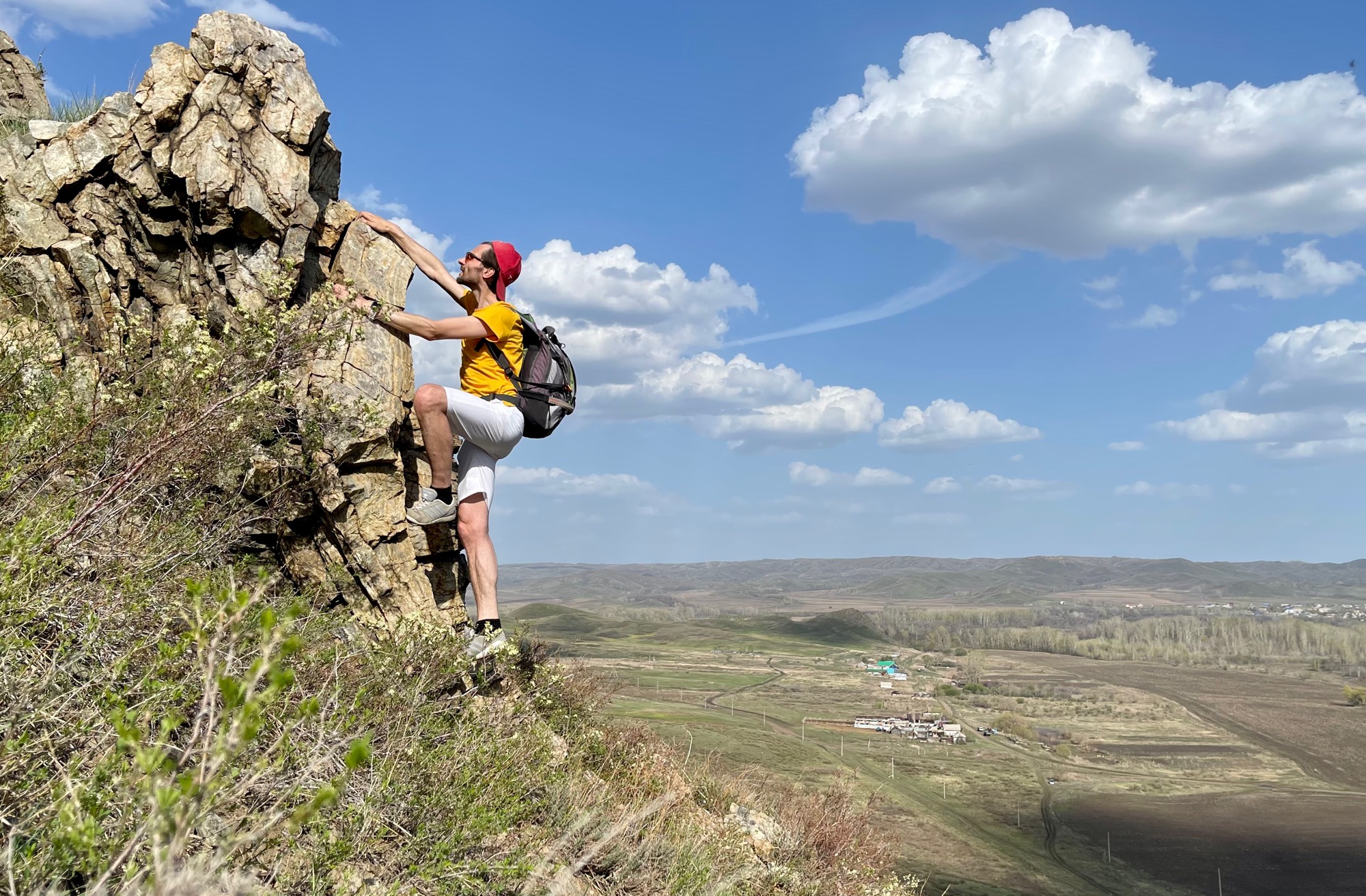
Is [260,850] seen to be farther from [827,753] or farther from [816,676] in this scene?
[816,676]

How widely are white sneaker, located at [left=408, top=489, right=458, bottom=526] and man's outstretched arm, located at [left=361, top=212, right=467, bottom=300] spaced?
6.80ft

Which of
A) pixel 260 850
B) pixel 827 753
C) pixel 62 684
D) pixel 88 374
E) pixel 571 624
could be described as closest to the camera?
pixel 260 850

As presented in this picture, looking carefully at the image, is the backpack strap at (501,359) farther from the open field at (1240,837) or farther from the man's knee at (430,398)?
the open field at (1240,837)

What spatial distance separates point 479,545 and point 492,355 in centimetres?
178

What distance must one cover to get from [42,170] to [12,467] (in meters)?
4.96

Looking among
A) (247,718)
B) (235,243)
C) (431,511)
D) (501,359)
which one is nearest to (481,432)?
(501,359)

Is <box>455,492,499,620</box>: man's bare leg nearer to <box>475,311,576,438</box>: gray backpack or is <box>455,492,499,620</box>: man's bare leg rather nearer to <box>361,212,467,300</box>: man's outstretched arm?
<box>475,311,576,438</box>: gray backpack

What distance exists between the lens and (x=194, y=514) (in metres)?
6.59

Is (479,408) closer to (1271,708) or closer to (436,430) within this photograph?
(436,430)

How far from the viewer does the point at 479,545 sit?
764 cm

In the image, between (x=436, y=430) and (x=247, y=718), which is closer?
(x=247, y=718)

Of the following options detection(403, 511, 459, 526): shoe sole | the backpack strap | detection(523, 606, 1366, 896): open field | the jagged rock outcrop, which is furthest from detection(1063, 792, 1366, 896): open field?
the jagged rock outcrop

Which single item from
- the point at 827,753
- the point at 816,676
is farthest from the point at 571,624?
the point at 827,753

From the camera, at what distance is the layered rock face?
26.4 ft
